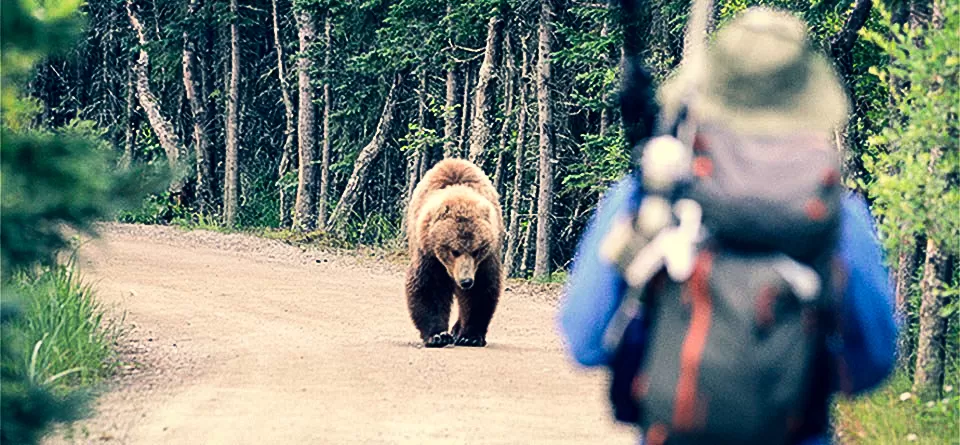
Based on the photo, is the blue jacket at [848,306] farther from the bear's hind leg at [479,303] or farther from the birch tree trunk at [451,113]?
the birch tree trunk at [451,113]

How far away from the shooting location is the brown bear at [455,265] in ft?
40.0

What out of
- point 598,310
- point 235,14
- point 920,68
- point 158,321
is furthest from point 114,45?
point 598,310

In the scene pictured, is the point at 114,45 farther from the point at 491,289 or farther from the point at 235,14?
the point at 491,289

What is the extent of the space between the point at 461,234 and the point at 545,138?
364 inches

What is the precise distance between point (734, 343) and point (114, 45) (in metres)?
34.1

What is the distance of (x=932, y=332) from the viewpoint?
9.34m

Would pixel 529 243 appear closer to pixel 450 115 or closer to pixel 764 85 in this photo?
pixel 450 115

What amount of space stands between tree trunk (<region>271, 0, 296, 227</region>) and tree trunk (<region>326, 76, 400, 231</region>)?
115 inches

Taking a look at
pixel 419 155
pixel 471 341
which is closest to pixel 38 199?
pixel 471 341

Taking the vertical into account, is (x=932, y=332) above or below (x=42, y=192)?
below

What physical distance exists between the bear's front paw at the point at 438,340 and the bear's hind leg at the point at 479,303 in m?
0.18

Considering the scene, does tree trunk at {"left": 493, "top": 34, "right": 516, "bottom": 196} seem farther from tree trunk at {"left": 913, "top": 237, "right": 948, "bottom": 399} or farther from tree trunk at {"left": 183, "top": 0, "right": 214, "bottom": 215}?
tree trunk at {"left": 913, "top": 237, "right": 948, "bottom": 399}

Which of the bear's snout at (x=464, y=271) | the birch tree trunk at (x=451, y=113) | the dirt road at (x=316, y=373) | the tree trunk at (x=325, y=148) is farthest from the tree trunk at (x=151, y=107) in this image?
the bear's snout at (x=464, y=271)

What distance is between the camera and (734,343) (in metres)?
3.09
